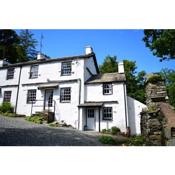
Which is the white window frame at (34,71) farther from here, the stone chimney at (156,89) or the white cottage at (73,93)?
the stone chimney at (156,89)

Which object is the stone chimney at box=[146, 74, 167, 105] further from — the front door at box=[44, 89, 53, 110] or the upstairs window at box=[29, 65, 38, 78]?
the upstairs window at box=[29, 65, 38, 78]

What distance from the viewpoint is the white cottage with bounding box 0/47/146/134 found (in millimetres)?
10406

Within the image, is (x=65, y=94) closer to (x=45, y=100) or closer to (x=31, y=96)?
(x=45, y=100)

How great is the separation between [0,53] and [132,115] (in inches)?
438

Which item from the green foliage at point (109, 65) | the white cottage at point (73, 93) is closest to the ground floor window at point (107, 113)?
the white cottage at point (73, 93)

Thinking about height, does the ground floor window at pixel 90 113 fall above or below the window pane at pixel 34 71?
below

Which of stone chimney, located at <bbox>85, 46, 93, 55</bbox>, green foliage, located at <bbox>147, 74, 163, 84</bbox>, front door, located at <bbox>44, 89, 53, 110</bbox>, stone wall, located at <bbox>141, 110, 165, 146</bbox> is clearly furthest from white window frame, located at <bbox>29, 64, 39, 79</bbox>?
stone wall, located at <bbox>141, 110, 165, 146</bbox>

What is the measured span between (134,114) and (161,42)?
4.15 m

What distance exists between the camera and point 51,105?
36.9 ft

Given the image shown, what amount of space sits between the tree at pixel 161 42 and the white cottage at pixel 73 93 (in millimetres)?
2684

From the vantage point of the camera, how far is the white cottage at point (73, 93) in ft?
34.1
